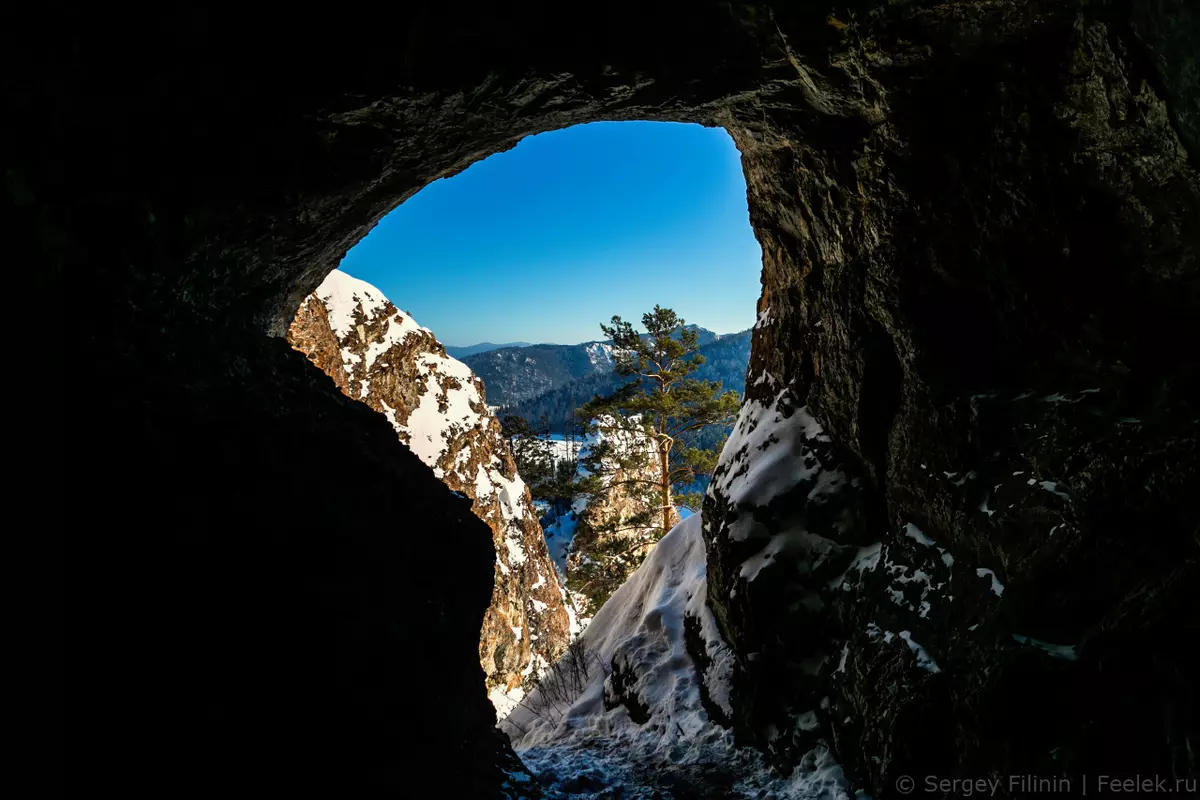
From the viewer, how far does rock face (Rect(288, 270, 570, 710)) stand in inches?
1043

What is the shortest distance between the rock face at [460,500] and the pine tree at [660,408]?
10.6 meters

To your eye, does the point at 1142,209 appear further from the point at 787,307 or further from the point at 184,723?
the point at 184,723

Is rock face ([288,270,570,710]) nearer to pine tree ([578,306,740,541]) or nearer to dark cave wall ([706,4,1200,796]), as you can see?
pine tree ([578,306,740,541])

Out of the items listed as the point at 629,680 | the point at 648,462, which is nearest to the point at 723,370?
the point at 648,462

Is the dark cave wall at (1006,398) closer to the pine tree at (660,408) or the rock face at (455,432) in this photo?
the pine tree at (660,408)

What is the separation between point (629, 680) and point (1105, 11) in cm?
925

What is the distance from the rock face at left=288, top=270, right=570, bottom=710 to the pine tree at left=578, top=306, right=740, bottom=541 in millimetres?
11466

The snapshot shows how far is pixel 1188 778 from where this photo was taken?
3.09 meters

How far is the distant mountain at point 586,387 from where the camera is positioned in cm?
11306

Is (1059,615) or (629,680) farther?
(629,680)

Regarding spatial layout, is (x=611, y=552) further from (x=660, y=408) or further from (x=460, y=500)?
(x=460, y=500)

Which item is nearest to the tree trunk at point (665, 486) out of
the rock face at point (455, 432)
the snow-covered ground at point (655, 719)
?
the snow-covered ground at point (655, 719)

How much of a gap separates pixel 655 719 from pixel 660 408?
10337mm

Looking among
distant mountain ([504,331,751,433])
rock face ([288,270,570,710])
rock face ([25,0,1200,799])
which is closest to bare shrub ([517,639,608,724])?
rock face ([25,0,1200,799])
